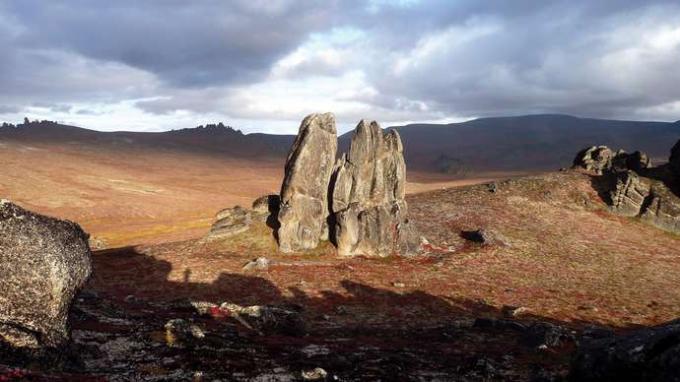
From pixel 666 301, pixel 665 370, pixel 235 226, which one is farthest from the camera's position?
pixel 235 226

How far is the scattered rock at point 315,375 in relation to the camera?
64.5 feet

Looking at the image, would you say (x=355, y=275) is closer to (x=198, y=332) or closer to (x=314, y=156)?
(x=314, y=156)

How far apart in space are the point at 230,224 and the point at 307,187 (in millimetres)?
9562

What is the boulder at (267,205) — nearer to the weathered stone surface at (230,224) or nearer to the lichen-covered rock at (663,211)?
the weathered stone surface at (230,224)

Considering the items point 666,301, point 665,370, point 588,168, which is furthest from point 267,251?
point 588,168

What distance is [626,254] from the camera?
54438 mm

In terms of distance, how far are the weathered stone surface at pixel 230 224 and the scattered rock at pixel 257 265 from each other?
331 inches

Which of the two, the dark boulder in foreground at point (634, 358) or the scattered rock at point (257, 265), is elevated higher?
the dark boulder in foreground at point (634, 358)

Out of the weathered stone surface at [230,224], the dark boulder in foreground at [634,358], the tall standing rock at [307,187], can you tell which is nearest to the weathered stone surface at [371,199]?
the tall standing rock at [307,187]

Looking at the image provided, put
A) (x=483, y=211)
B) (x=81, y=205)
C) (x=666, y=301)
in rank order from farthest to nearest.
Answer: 1. (x=81, y=205)
2. (x=483, y=211)
3. (x=666, y=301)

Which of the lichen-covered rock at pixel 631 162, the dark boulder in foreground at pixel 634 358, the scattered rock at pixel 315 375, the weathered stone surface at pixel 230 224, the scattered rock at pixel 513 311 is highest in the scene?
the lichen-covered rock at pixel 631 162

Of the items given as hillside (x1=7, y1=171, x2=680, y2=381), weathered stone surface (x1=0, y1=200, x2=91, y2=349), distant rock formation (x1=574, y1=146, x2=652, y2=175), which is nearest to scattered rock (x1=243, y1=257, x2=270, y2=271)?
hillside (x1=7, y1=171, x2=680, y2=381)

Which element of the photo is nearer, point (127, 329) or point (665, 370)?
point (665, 370)

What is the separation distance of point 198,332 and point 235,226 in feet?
97.1
